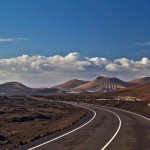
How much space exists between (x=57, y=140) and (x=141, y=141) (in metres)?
5.21

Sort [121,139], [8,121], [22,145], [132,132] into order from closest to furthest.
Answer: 1. [22,145]
2. [121,139]
3. [132,132]
4. [8,121]

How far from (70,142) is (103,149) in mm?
3476

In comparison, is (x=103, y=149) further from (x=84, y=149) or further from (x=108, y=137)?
(x=108, y=137)

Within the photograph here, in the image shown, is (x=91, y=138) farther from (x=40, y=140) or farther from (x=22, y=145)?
(x=22, y=145)

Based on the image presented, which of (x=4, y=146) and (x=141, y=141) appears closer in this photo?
(x=4, y=146)

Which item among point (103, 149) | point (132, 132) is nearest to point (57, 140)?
point (103, 149)

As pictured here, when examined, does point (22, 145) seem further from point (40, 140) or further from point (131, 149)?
point (131, 149)

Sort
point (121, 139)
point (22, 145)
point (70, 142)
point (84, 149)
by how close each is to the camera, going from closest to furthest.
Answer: point (84, 149), point (22, 145), point (70, 142), point (121, 139)

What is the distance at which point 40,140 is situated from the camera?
25.6 meters

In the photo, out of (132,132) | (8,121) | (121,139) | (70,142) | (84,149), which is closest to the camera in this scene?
(84,149)

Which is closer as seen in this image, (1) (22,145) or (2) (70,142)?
(1) (22,145)

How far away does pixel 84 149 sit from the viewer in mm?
21578

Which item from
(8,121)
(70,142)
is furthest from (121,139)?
(8,121)

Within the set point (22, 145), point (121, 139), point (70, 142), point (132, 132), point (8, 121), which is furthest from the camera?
point (8, 121)
